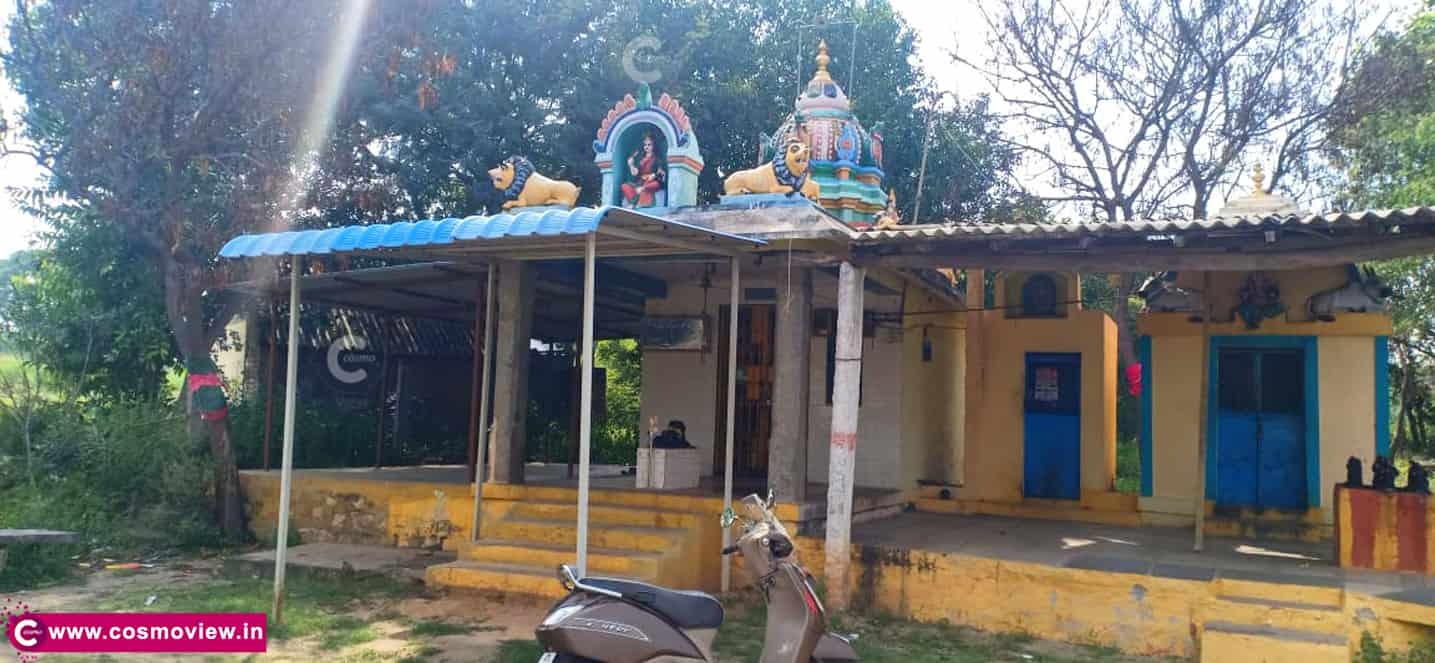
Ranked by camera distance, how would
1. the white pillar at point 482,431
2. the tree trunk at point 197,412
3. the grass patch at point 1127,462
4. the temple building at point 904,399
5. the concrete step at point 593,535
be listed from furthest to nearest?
the grass patch at point 1127,462 < the tree trunk at point 197,412 < the white pillar at point 482,431 < the concrete step at point 593,535 < the temple building at point 904,399

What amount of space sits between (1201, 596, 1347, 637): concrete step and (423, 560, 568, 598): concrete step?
14.2ft

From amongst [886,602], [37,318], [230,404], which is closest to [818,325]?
[886,602]

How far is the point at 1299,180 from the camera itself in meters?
14.6

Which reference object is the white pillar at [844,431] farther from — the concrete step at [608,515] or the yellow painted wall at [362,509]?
the yellow painted wall at [362,509]

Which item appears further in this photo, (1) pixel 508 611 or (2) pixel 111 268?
(2) pixel 111 268

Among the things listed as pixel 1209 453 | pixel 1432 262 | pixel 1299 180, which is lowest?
pixel 1209 453

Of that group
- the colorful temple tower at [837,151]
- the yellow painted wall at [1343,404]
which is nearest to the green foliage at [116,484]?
the colorful temple tower at [837,151]

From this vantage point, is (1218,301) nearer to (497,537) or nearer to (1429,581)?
(1429,581)

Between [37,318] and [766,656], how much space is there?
1181 cm

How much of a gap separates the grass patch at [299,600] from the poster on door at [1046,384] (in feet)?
21.1

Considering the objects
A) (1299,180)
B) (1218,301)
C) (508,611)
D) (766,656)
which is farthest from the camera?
(1299,180)

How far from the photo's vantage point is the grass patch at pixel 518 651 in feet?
19.4

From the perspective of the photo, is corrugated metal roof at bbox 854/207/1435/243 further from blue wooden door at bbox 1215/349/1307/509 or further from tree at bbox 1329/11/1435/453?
tree at bbox 1329/11/1435/453

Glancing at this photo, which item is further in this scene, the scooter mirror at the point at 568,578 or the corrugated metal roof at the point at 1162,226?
the corrugated metal roof at the point at 1162,226
